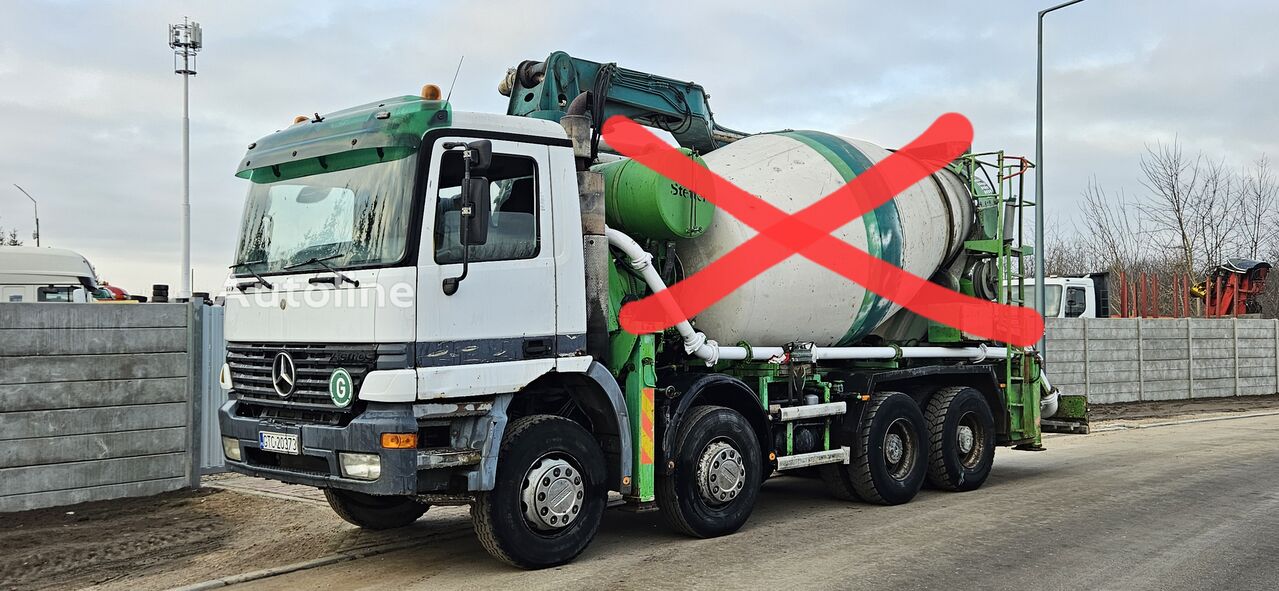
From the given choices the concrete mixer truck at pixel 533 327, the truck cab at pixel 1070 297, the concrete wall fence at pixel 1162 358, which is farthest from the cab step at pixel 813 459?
the truck cab at pixel 1070 297

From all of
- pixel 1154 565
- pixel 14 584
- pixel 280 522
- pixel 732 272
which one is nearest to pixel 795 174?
pixel 732 272

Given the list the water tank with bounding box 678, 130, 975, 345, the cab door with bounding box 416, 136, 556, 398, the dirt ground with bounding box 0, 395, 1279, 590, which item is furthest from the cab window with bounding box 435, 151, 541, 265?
the dirt ground with bounding box 0, 395, 1279, 590

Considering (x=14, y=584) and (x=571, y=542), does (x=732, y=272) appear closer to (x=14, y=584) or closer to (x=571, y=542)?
(x=571, y=542)

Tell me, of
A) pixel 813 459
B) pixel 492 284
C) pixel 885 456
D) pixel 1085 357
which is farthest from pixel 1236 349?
pixel 492 284

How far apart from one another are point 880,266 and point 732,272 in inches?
73.0

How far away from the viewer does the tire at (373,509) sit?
7.83m

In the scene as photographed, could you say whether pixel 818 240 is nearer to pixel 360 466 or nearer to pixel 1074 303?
pixel 360 466

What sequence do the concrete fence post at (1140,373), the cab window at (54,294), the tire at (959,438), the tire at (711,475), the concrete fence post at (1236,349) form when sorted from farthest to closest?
the concrete fence post at (1236,349)
the concrete fence post at (1140,373)
the cab window at (54,294)
the tire at (959,438)
the tire at (711,475)

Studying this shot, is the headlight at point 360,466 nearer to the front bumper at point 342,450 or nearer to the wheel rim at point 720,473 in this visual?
the front bumper at point 342,450

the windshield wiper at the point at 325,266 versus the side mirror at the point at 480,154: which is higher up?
the side mirror at the point at 480,154

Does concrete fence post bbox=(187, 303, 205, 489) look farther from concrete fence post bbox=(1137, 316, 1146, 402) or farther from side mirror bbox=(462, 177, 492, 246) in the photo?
concrete fence post bbox=(1137, 316, 1146, 402)

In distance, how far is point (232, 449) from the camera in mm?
6973

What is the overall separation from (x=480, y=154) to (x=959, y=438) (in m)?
6.32

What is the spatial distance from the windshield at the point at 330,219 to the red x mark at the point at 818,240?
6.09ft
